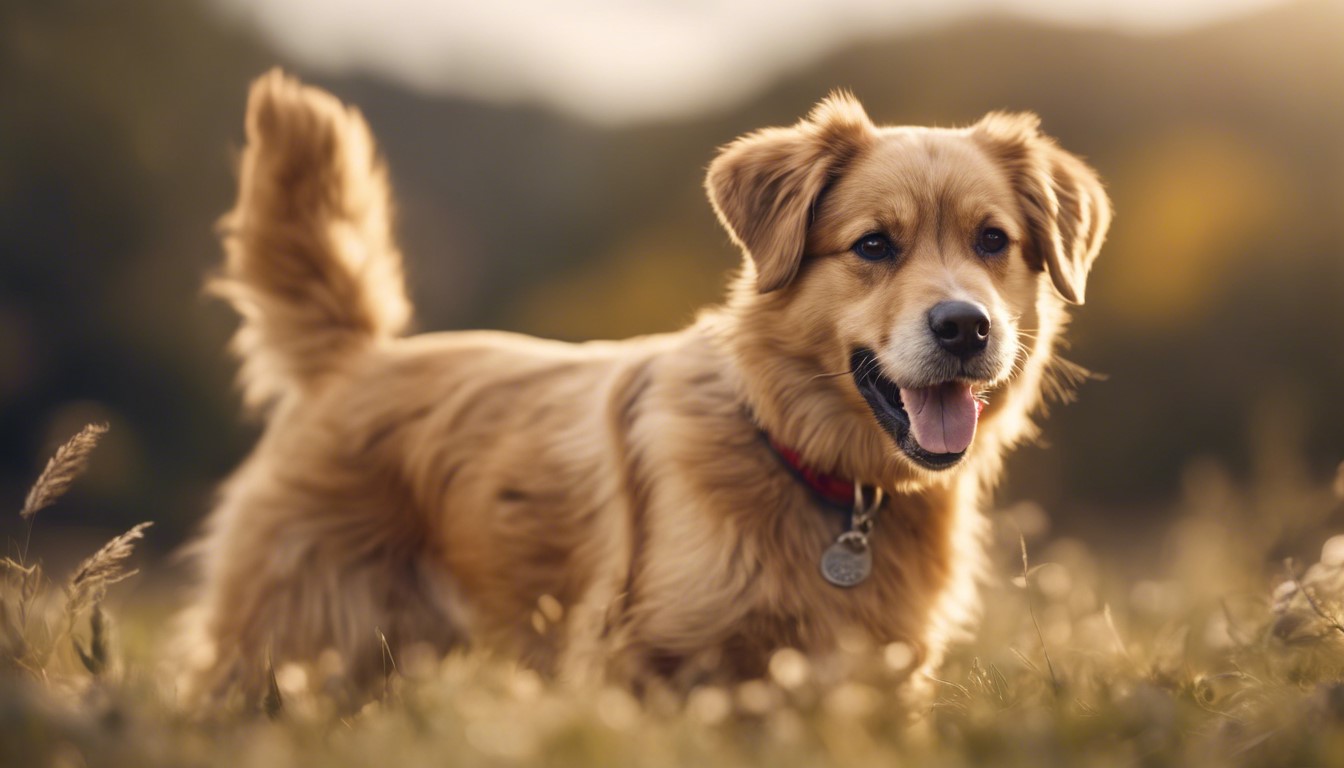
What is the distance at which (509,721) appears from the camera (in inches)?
83.2

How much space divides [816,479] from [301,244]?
84.0 inches

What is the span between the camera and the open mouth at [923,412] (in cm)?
302

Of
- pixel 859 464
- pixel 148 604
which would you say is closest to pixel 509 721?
pixel 859 464

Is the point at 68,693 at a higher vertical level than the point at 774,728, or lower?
lower

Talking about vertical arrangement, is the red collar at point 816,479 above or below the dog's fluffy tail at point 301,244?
below

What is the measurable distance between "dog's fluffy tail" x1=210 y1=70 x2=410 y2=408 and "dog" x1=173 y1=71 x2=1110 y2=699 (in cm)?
1

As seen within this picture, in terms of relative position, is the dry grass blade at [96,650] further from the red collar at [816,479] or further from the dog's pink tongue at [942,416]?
the dog's pink tongue at [942,416]

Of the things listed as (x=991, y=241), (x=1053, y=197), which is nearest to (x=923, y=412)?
(x=991, y=241)

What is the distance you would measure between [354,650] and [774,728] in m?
1.96

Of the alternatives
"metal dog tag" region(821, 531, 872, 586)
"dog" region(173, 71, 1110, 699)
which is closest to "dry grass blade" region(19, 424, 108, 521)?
"dog" region(173, 71, 1110, 699)

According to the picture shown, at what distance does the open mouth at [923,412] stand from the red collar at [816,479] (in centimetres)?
24

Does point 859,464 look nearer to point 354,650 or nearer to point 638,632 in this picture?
point 638,632

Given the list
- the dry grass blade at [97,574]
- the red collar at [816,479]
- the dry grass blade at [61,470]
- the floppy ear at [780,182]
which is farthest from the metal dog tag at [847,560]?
the dry grass blade at [61,470]

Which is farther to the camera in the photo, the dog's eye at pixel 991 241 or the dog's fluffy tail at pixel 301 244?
the dog's fluffy tail at pixel 301 244
